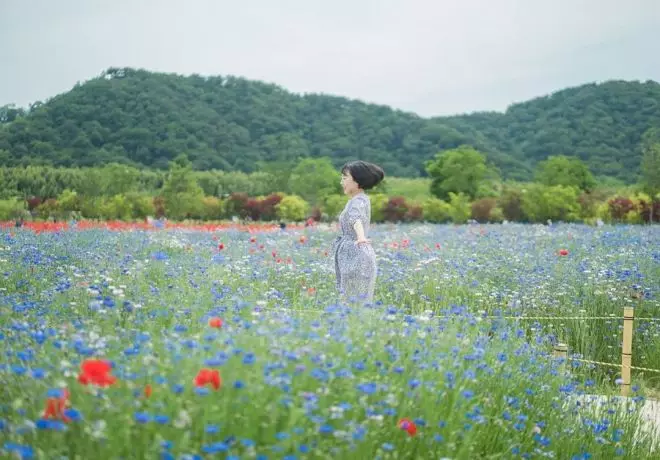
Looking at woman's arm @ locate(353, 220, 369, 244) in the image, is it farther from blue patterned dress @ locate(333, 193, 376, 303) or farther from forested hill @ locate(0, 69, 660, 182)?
forested hill @ locate(0, 69, 660, 182)

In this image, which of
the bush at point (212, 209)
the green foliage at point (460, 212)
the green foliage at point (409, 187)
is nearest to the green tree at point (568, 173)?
the green foliage at point (409, 187)

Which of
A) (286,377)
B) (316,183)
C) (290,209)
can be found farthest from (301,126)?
(286,377)

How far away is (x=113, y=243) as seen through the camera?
10.4m

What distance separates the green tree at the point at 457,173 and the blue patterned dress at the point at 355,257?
32737mm

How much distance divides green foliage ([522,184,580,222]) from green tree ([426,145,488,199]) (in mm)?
9897

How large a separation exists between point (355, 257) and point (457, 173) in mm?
33491

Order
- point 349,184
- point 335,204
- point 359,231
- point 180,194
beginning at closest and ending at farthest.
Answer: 1. point 359,231
2. point 349,184
3. point 180,194
4. point 335,204

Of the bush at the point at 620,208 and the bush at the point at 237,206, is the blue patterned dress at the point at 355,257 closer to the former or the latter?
the bush at the point at 237,206

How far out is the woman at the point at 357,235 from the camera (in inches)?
240

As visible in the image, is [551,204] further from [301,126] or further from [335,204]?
[301,126]

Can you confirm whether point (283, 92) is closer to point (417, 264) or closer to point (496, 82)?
point (496, 82)

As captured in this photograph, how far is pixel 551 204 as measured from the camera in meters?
27.4

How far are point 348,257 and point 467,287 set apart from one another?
2.23 metres

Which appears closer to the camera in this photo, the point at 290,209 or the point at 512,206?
the point at 290,209
